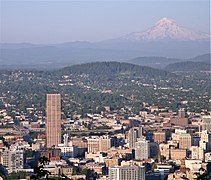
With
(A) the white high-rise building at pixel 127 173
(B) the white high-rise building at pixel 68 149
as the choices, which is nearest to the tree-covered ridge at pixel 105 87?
(B) the white high-rise building at pixel 68 149

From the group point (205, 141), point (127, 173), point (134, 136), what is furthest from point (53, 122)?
point (127, 173)

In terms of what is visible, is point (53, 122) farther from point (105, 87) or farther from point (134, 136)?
point (105, 87)

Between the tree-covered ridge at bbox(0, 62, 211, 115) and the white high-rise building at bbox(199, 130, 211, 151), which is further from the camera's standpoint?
the tree-covered ridge at bbox(0, 62, 211, 115)

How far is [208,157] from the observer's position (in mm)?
24188

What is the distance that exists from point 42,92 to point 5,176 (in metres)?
31.5

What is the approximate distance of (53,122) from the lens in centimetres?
3014

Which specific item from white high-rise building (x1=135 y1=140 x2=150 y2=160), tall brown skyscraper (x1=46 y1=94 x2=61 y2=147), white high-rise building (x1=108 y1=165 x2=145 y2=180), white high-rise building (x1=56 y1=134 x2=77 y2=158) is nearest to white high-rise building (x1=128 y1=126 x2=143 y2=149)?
white high-rise building (x1=135 y1=140 x2=150 y2=160)

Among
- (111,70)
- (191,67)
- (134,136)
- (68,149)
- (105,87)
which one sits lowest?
(68,149)

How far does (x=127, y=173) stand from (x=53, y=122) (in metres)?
10.4

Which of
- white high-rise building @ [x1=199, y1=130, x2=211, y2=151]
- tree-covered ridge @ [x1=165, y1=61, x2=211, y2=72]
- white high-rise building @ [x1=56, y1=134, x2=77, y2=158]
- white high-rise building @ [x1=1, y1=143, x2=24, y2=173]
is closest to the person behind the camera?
white high-rise building @ [x1=1, y1=143, x2=24, y2=173]

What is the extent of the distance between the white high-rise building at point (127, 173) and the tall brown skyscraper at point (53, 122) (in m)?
8.25

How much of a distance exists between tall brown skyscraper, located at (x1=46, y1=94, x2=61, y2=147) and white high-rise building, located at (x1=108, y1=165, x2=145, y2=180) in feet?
27.1

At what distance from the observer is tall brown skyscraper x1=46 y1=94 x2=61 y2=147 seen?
95.3 ft

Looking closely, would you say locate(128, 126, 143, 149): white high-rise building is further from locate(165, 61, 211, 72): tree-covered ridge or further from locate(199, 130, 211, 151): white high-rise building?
locate(165, 61, 211, 72): tree-covered ridge
